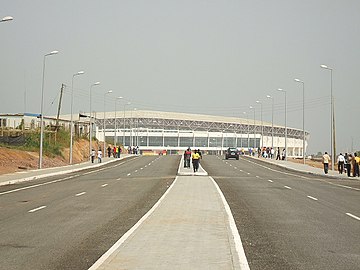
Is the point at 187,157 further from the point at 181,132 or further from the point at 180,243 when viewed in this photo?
the point at 181,132

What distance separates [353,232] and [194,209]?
548cm

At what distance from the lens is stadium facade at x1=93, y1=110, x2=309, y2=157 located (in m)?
165

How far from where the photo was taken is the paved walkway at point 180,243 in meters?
9.67

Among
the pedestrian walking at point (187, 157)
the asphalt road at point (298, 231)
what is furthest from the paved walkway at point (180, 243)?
the pedestrian walking at point (187, 157)

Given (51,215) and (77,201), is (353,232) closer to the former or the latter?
(51,215)

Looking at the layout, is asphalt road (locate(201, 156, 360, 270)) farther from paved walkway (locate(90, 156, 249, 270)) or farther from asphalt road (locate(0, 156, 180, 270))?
asphalt road (locate(0, 156, 180, 270))

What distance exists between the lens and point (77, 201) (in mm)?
22922

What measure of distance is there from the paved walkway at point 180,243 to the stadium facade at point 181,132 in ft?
450

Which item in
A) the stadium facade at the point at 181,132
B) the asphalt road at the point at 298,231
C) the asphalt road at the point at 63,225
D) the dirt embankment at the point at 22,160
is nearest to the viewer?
the asphalt road at the point at 298,231

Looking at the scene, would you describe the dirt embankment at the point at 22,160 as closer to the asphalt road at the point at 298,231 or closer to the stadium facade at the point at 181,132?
the asphalt road at the point at 298,231

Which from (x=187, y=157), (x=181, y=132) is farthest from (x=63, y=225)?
(x=181, y=132)

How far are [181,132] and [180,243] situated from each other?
157 meters

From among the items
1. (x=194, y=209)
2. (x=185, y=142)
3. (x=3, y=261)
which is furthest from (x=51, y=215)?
(x=185, y=142)

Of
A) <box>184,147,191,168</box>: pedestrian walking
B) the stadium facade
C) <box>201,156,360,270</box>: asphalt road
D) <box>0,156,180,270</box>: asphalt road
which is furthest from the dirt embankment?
the stadium facade
